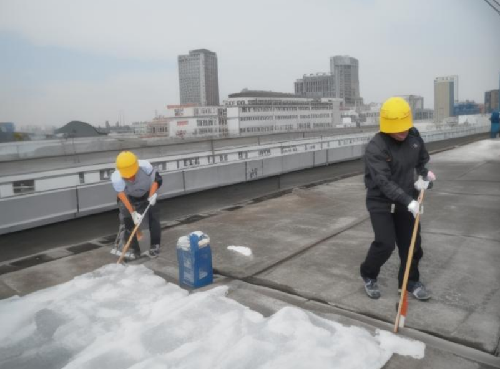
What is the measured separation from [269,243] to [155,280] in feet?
6.92

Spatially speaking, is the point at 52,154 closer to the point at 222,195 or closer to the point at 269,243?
the point at 222,195

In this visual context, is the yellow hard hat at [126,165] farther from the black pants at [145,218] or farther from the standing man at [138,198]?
the black pants at [145,218]

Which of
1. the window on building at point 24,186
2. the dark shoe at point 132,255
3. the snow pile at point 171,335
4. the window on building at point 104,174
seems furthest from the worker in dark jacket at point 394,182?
the window on building at point 104,174

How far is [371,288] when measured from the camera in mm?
4328

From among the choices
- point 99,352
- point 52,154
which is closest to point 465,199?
point 99,352

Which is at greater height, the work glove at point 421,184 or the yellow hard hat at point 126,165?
the yellow hard hat at point 126,165

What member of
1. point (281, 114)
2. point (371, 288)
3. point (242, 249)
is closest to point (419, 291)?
point (371, 288)

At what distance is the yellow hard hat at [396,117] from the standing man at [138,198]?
3.34 meters

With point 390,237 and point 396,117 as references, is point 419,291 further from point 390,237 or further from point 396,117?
point 396,117

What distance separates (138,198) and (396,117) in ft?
12.5

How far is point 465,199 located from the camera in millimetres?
9312

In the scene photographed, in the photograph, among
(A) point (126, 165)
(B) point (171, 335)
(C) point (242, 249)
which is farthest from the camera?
(C) point (242, 249)

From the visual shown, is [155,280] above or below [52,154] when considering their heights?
below

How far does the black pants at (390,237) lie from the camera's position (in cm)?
400
